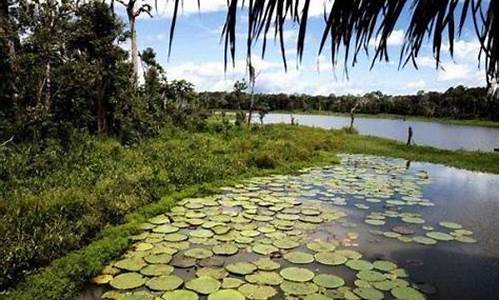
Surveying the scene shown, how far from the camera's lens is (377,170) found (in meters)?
10.8

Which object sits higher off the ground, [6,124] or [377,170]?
[6,124]

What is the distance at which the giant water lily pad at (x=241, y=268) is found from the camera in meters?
4.10

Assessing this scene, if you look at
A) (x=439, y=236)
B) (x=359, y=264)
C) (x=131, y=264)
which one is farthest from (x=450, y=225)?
(x=131, y=264)

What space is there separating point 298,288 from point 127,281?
5.13 feet

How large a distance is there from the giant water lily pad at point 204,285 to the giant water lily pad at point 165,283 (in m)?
0.11

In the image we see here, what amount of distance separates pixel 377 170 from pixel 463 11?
1000 centimetres

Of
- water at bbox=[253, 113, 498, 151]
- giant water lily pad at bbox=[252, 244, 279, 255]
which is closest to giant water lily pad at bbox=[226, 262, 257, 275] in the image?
giant water lily pad at bbox=[252, 244, 279, 255]

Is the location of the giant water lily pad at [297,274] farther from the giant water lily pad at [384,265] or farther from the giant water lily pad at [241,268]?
the giant water lily pad at [384,265]

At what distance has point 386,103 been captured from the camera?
67188 mm

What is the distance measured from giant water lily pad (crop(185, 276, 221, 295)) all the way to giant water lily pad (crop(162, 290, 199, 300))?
8cm

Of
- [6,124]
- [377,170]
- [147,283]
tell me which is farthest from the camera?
[377,170]

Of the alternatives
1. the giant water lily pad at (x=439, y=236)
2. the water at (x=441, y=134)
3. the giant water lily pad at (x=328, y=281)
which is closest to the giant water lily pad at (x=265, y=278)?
the giant water lily pad at (x=328, y=281)

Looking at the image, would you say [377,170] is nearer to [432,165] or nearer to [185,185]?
[432,165]

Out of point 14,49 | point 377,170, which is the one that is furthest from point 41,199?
point 377,170
